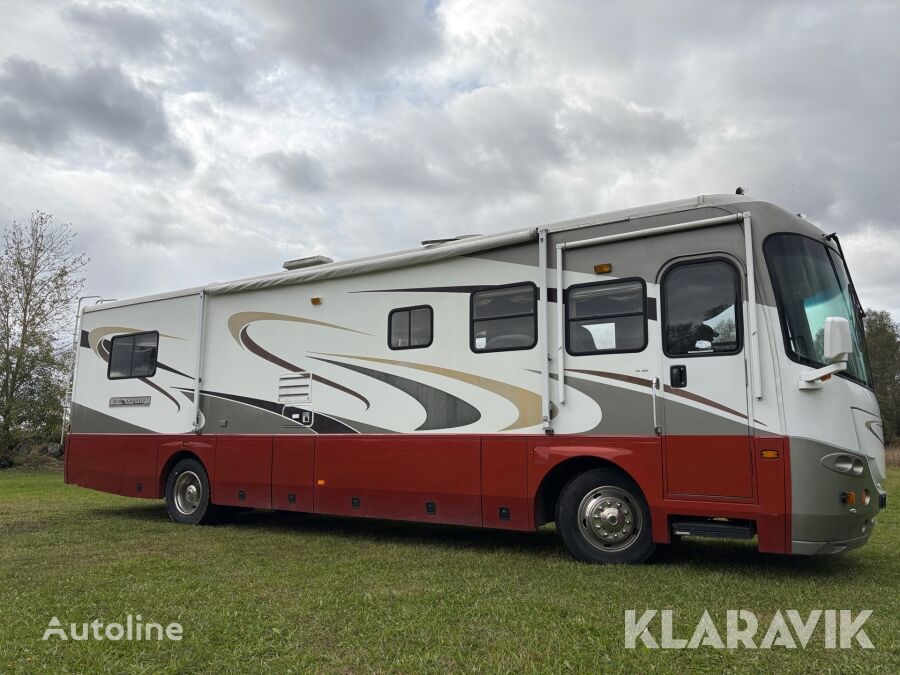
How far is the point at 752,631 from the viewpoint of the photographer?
467cm

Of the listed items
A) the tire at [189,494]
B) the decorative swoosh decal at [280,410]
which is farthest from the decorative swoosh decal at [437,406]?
the tire at [189,494]

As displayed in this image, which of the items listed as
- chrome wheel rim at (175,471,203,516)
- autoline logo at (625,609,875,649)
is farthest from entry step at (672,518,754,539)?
chrome wheel rim at (175,471,203,516)

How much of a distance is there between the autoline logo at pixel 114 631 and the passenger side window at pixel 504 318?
4024mm

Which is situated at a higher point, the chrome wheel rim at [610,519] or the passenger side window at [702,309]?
the passenger side window at [702,309]

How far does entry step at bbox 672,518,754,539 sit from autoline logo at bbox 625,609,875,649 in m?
1.07

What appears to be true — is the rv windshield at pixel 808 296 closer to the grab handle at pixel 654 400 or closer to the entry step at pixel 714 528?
the grab handle at pixel 654 400

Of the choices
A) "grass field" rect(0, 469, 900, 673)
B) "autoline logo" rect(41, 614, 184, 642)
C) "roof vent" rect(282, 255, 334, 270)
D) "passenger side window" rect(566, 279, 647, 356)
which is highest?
"roof vent" rect(282, 255, 334, 270)

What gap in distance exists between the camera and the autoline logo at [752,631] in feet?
14.6

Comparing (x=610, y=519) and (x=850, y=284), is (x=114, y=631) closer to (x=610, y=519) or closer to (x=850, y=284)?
(x=610, y=519)

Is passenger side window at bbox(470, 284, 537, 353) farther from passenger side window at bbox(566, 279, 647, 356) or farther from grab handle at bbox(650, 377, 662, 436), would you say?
grab handle at bbox(650, 377, 662, 436)

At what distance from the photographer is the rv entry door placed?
6266mm

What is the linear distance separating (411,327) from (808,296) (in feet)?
13.1

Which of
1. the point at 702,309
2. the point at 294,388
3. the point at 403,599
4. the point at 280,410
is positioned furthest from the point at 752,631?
the point at 280,410

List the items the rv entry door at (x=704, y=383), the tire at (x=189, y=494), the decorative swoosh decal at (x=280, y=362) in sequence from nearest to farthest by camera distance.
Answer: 1. the rv entry door at (x=704, y=383)
2. the decorative swoosh decal at (x=280, y=362)
3. the tire at (x=189, y=494)
